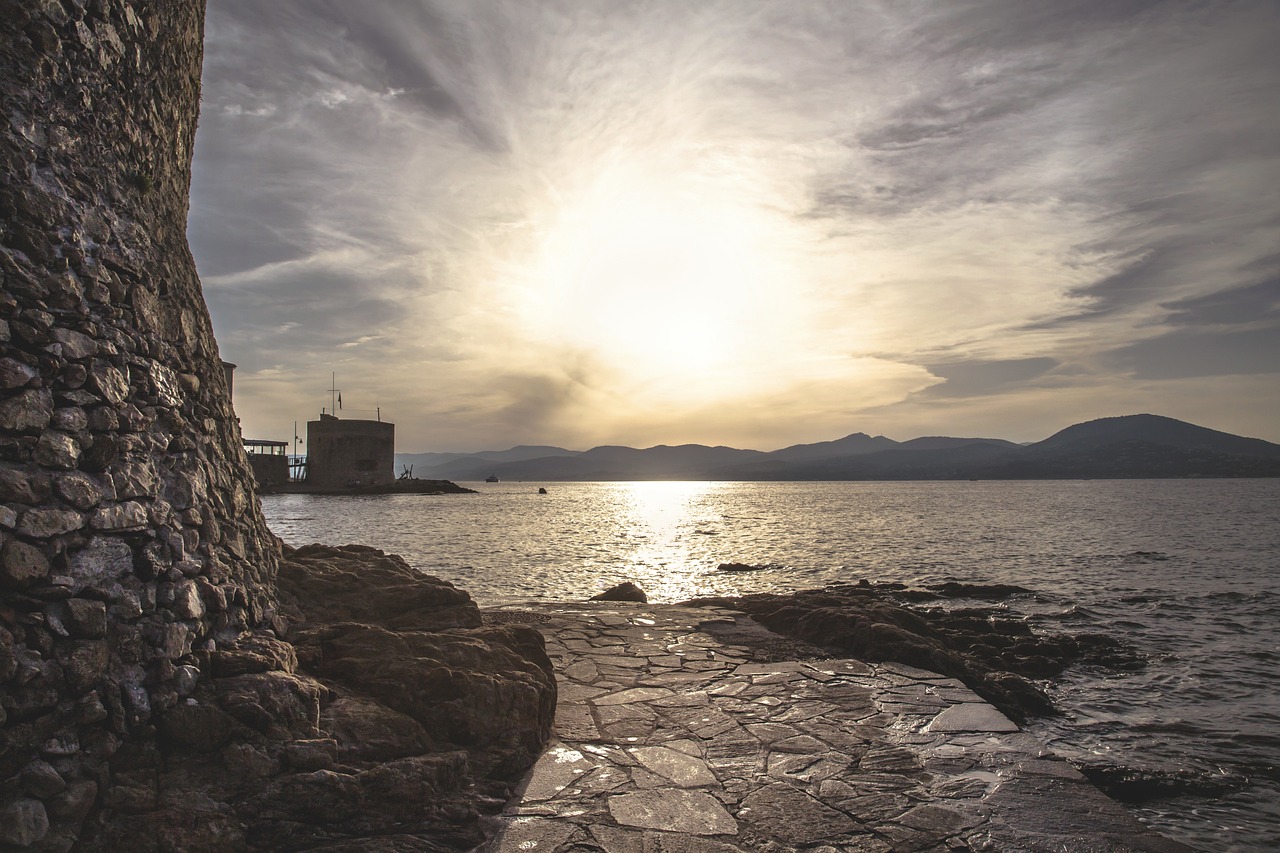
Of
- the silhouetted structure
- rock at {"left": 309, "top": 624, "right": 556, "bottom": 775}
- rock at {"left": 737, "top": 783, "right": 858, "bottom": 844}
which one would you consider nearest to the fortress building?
the silhouetted structure

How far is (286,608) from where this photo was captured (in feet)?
15.4

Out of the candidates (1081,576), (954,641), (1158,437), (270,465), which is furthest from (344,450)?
(1158,437)

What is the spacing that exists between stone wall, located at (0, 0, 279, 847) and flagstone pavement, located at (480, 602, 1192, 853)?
1786 millimetres

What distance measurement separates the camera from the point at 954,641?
9570mm

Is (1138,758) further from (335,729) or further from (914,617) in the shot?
(335,729)

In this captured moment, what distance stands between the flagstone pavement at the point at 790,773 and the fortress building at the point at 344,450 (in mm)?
61934

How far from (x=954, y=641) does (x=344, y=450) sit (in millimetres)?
61894

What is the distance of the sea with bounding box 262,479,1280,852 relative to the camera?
5.99m

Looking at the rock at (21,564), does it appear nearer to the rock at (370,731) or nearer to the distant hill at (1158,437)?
the rock at (370,731)

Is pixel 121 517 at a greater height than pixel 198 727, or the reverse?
pixel 121 517

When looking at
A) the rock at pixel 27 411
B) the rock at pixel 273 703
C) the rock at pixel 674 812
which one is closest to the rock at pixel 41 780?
the rock at pixel 273 703

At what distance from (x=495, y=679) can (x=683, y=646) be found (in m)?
3.09

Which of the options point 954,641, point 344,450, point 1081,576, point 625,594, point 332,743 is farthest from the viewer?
point 344,450

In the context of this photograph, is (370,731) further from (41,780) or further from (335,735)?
(41,780)
